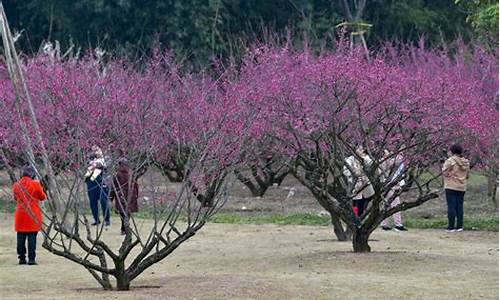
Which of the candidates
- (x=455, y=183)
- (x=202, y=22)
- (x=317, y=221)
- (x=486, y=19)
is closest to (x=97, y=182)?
(x=455, y=183)

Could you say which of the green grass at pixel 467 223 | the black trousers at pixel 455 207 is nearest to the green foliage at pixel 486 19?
the green grass at pixel 467 223

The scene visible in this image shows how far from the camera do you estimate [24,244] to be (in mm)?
15336

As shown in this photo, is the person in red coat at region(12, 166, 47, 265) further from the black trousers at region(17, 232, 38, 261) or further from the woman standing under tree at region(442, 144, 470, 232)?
the woman standing under tree at region(442, 144, 470, 232)

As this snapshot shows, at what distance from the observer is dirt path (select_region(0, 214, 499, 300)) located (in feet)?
38.8

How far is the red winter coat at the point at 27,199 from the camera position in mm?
13648

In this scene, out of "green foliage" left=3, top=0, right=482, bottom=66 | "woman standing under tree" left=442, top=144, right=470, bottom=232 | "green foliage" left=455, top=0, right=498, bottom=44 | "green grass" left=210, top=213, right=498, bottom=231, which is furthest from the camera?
"green foliage" left=3, top=0, right=482, bottom=66

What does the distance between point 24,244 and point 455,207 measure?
282 inches

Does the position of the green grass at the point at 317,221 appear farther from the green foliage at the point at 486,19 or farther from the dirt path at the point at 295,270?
the green foliage at the point at 486,19

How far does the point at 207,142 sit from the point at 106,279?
66.8 inches

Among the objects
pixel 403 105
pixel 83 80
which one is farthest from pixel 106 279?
pixel 83 80

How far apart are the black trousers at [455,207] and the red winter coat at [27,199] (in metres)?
7.05

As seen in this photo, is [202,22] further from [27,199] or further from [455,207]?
[27,199]

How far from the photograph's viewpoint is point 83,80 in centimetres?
1852

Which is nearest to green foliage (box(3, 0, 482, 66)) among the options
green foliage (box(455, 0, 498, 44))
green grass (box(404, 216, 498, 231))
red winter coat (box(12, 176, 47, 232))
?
green foliage (box(455, 0, 498, 44))
